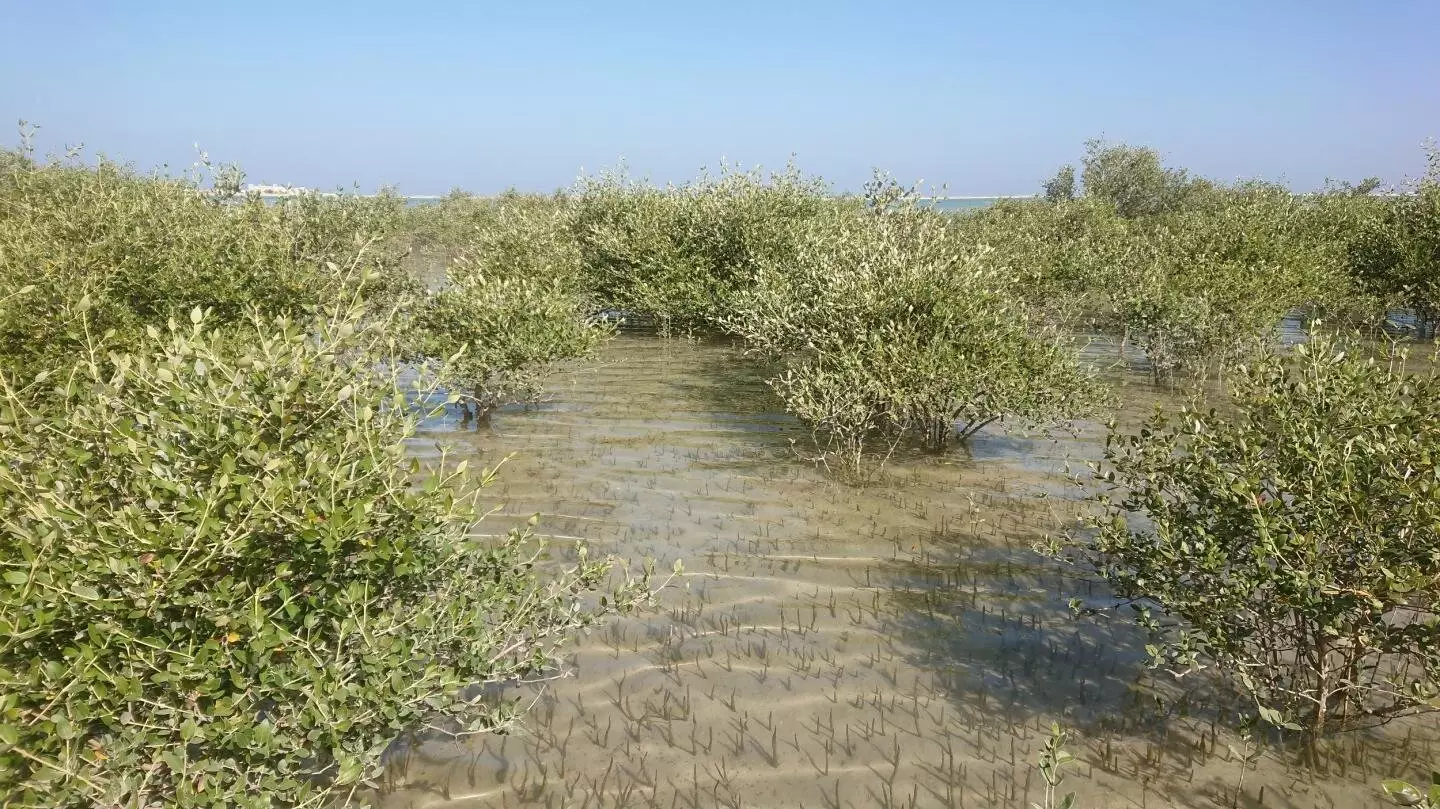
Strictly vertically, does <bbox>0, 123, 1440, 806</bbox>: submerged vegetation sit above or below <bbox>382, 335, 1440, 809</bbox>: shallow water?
above

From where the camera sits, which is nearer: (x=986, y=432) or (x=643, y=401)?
(x=986, y=432)

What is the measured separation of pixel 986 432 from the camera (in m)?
21.7

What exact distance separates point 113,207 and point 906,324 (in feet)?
65.4

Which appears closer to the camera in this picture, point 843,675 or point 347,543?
point 347,543

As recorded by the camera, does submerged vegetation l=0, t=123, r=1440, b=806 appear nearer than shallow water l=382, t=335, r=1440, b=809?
Yes

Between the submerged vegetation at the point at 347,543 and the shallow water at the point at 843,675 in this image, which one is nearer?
the submerged vegetation at the point at 347,543

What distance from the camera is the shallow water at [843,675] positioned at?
26.8 ft

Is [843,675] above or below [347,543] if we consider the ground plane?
below

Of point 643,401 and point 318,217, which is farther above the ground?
point 318,217

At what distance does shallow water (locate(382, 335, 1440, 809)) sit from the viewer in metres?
8.16

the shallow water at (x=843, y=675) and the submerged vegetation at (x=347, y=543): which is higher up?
the submerged vegetation at (x=347, y=543)

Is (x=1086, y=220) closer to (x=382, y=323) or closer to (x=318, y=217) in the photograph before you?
(x=318, y=217)

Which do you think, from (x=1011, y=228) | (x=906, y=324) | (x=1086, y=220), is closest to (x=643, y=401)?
(x=906, y=324)

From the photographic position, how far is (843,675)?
33.6 ft
